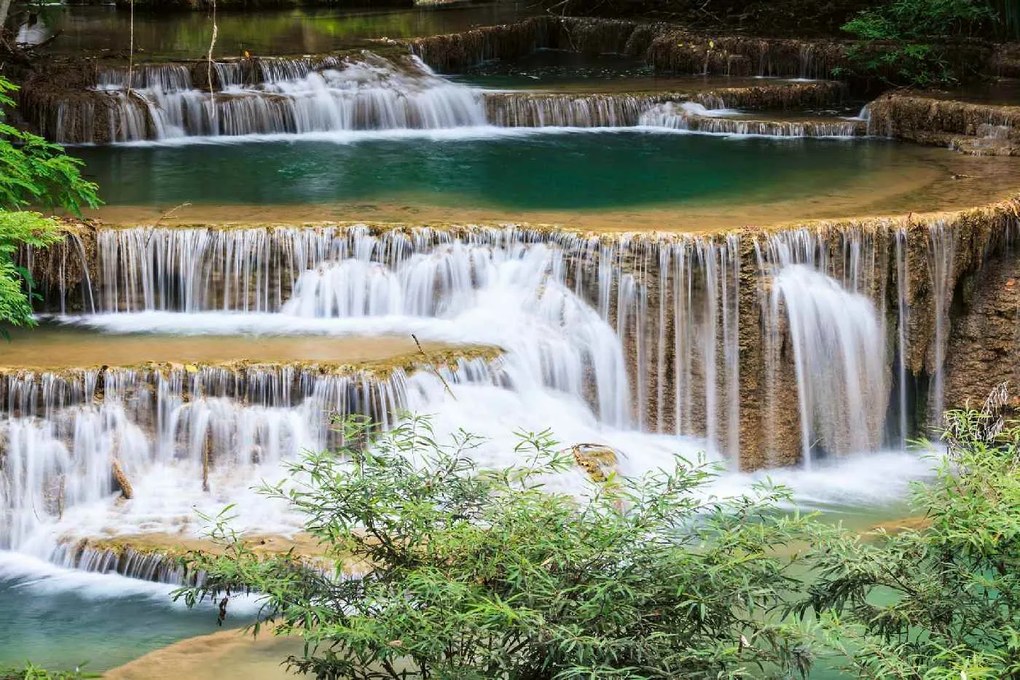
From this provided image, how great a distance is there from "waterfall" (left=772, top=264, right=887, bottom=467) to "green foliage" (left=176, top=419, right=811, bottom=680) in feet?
17.5

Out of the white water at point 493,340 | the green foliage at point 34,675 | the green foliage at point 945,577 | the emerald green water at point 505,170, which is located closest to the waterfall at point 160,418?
the white water at point 493,340

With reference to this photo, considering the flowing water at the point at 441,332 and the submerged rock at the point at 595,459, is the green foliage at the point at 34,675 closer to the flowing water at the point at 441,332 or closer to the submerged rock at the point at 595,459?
the flowing water at the point at 441,332

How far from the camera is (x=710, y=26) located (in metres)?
21.4

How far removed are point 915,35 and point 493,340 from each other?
10.2 metres

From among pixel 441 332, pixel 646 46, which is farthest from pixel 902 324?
pixel 646 46

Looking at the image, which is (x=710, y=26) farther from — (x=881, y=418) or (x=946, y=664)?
(x=946, y=664)

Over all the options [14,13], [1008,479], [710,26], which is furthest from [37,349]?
[710,26]

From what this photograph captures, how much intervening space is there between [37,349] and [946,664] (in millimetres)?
7338

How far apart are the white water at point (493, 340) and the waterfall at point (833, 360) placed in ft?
0.05

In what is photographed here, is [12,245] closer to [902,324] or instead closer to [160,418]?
[160,418]

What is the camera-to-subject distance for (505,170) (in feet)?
49.0

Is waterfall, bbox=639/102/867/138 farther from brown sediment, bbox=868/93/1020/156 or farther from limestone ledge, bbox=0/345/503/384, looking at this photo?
limestone ledge, bbox=0/345/503/384

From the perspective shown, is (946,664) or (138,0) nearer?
(946,664)

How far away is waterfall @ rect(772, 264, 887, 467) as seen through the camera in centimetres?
1136
